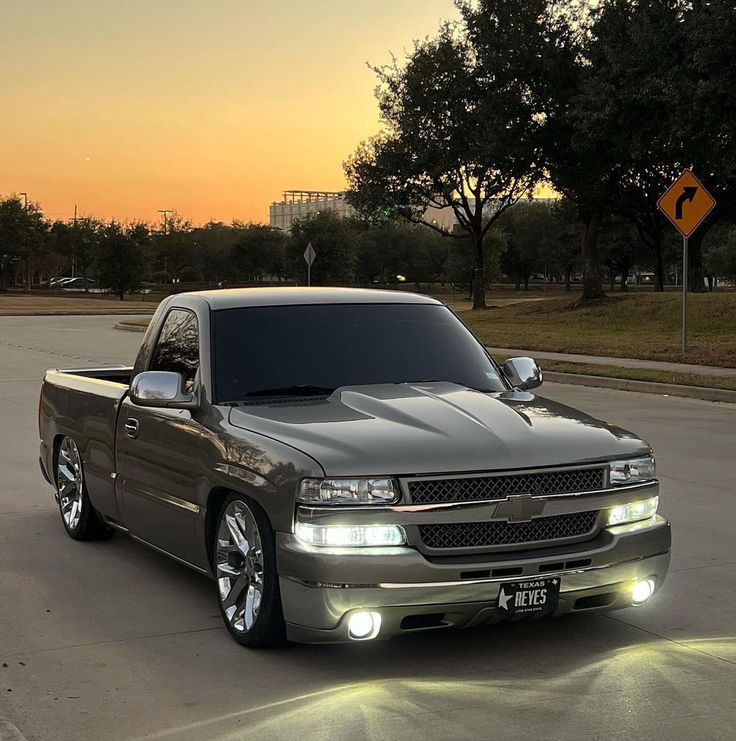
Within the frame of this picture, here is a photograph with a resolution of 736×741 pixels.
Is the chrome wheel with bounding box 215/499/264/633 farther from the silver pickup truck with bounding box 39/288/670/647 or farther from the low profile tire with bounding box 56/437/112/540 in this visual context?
the low profile tire with bounding box 56/437/112/540

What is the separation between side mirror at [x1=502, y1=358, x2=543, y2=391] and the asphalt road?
4.34 ft

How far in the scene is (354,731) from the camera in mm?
4395

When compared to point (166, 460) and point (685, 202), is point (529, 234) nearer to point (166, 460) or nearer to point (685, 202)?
point (685, 202)

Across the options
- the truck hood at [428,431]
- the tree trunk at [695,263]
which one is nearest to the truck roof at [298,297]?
the truck hood at [428,431]

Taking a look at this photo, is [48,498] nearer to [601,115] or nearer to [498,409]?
[498,409]

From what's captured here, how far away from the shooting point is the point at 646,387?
18859 mm

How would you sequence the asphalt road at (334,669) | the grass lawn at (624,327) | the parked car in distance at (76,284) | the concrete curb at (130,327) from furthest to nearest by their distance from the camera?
the parked car in distance at (76,284)
the concrete curb at (130,327)
the grass lawn at (624,327)
the asphalt road at (334,669)

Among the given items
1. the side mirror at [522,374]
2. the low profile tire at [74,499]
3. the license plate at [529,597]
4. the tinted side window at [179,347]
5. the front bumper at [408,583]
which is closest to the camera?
the front bumper at [408,583]

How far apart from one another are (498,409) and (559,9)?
39.5 meters

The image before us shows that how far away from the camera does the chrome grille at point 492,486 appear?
4.93 meters

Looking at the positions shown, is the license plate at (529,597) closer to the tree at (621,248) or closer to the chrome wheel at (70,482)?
the chrome wheel at (70,482)

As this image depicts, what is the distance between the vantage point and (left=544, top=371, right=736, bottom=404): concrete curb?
17.5m

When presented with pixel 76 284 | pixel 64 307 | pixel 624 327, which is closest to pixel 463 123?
pixel 624 327

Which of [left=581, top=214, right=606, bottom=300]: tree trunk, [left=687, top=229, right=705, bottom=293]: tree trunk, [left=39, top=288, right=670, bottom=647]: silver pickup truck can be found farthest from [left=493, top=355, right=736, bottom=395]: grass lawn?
[left=687, top=229, right=705, bottom=293]: tree trunk
